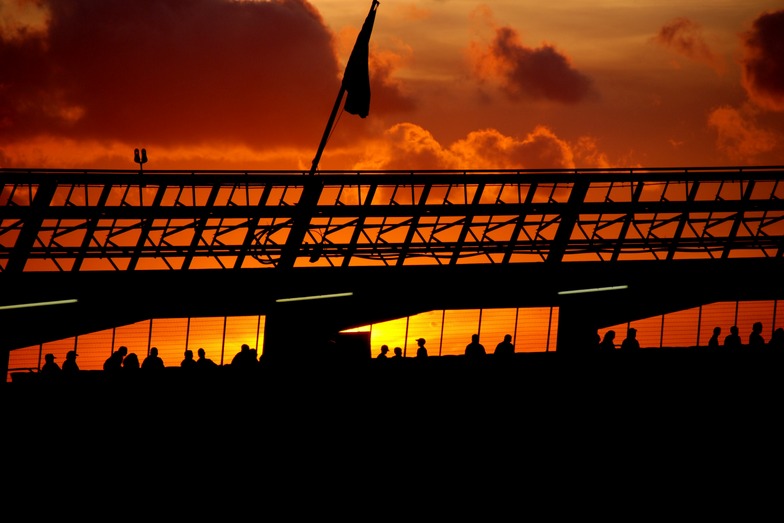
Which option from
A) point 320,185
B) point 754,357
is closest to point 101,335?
point 320,185

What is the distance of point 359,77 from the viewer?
3603 cm

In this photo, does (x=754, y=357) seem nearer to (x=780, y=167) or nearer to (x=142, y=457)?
(x=142, y=457)

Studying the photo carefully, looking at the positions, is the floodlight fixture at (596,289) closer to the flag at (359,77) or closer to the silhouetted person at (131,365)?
the flag at (359,77)

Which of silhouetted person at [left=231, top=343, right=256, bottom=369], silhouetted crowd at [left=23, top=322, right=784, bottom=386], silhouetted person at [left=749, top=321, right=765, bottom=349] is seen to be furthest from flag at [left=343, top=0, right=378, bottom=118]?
silhouetted person at [left=749, top=321, right=765, bottom=349]

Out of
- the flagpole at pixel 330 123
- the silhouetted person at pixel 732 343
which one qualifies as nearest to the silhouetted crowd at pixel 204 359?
the silhouetted person at pixel 732 343

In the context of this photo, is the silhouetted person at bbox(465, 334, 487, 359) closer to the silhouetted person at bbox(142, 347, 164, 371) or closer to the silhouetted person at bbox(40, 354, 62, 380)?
the silhouetted person at bbox(142, 347, 164, 371)

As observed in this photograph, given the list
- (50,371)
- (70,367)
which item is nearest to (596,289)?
(70,367)

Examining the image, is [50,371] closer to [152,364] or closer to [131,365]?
[131,365]

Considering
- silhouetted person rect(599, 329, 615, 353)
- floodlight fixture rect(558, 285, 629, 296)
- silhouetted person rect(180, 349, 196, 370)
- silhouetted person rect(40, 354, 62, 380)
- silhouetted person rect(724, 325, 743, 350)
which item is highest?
floodlight fixture rect(558, 285, 629, 296)

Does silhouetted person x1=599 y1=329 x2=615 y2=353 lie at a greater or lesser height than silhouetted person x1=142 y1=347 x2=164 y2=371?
greater

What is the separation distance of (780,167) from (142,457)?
2556cm

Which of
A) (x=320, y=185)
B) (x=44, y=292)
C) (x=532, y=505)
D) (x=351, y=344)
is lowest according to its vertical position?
(x=532, y=505)

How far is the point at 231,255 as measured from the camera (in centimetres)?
3719

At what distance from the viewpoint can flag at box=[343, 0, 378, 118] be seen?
118 feet
